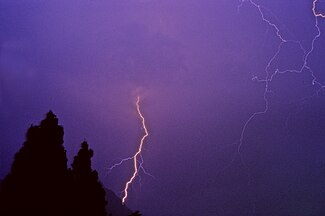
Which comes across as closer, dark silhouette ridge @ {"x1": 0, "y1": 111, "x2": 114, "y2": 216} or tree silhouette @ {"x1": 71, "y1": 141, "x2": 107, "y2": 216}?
dark silhouette ridge @ {"x1": 0, "y1": 111, "x2": 114, "y2": 216}

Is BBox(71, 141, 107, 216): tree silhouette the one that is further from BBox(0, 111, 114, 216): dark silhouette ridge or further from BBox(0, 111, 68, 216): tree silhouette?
BBox(0, 111, 68, 216): tree silhouette

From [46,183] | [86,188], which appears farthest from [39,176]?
[86,188]

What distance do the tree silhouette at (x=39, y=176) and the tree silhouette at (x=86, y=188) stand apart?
1.34 feet

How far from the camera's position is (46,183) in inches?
294

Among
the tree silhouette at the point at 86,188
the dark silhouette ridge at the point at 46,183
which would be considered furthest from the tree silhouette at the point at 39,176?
the tree silhouette at the point at 86,188

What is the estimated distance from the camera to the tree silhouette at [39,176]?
713cm

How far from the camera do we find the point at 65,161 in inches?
310

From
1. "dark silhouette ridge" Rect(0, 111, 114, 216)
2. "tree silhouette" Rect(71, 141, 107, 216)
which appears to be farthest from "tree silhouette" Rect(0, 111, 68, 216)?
"tree silhouette" Rect(71, 141, 107, 216)

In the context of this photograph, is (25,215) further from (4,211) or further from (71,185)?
(71,185)

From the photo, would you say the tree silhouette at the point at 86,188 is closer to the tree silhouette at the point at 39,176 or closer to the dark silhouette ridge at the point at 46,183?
the dark silhouette ridge at the point at 46,183

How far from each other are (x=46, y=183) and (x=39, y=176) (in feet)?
0.60

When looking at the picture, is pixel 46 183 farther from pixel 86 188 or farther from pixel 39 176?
pixel 86 188

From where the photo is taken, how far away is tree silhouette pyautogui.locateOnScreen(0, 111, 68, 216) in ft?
23.4

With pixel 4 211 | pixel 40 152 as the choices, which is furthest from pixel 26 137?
pixel 4 211
